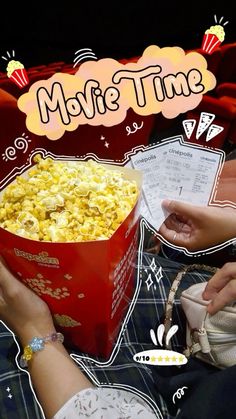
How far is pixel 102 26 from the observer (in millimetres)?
1102

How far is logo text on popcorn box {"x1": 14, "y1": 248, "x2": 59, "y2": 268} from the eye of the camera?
40.8 inches

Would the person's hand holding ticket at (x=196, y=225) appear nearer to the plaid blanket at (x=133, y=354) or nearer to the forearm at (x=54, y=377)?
the plaid blanket at (x=133, y=354)

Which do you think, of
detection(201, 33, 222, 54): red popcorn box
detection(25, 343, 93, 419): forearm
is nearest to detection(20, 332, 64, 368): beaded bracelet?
detection(25, 343, 93, 419): forearm

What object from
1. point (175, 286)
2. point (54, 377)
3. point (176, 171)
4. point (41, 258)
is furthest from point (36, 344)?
point (176, 171)

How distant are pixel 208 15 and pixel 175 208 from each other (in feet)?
1.30

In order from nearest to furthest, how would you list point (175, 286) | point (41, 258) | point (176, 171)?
point (41, 258) → point (176, 171) → point (175, 286)

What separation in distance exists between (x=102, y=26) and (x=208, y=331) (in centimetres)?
67

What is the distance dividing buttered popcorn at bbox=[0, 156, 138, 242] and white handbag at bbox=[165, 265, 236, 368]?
287 millimetres

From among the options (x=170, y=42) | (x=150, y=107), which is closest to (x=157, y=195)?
(x=150, y=107)

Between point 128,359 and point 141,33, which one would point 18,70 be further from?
point 128,359

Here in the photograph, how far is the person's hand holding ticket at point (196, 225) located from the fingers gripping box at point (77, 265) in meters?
0.08

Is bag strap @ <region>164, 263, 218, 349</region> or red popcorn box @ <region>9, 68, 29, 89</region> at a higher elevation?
red popcorn box @ <region>9, 68, 29, 89</region>

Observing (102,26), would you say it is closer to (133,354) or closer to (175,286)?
(175,286)

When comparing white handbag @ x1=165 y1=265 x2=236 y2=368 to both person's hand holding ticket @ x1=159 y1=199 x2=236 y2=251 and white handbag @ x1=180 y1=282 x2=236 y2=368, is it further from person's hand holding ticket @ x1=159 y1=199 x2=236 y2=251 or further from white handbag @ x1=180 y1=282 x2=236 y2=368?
person's hand holding ticket @ x1=159 y1=199 x2=236 y2=251
